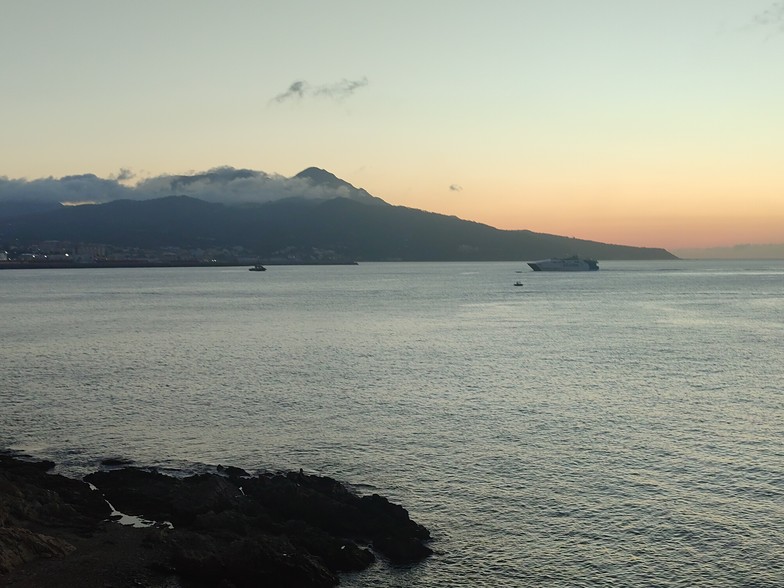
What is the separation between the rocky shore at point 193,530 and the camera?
56.8 ft

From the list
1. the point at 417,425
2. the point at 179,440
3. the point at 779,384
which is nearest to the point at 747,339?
the point at 779,384

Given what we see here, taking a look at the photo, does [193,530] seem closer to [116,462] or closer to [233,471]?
[233,471]

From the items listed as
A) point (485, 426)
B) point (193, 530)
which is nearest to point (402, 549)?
point (193, 530)

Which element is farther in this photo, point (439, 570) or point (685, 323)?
point (685, 323)

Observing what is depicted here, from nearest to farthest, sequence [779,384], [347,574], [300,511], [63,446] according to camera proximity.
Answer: [347,574] < [300,511] < [63,446] < [779,384]

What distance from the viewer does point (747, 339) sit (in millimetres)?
64812

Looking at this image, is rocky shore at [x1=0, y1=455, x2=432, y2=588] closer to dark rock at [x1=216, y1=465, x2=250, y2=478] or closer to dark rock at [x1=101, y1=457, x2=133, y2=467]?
Answer: dark rock at [x1=216, y1=465, x2=250, y2=478]

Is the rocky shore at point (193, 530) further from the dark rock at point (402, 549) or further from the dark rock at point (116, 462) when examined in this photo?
the dark rock at point (116, 462)

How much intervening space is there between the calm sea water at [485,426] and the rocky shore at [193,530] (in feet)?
4.43

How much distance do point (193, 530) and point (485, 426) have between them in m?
15.8

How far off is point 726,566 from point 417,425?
16.3 m

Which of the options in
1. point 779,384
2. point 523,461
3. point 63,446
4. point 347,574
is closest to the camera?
point 347,574

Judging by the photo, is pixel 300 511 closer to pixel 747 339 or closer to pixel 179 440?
pixel 179 440

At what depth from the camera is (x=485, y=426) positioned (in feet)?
107
